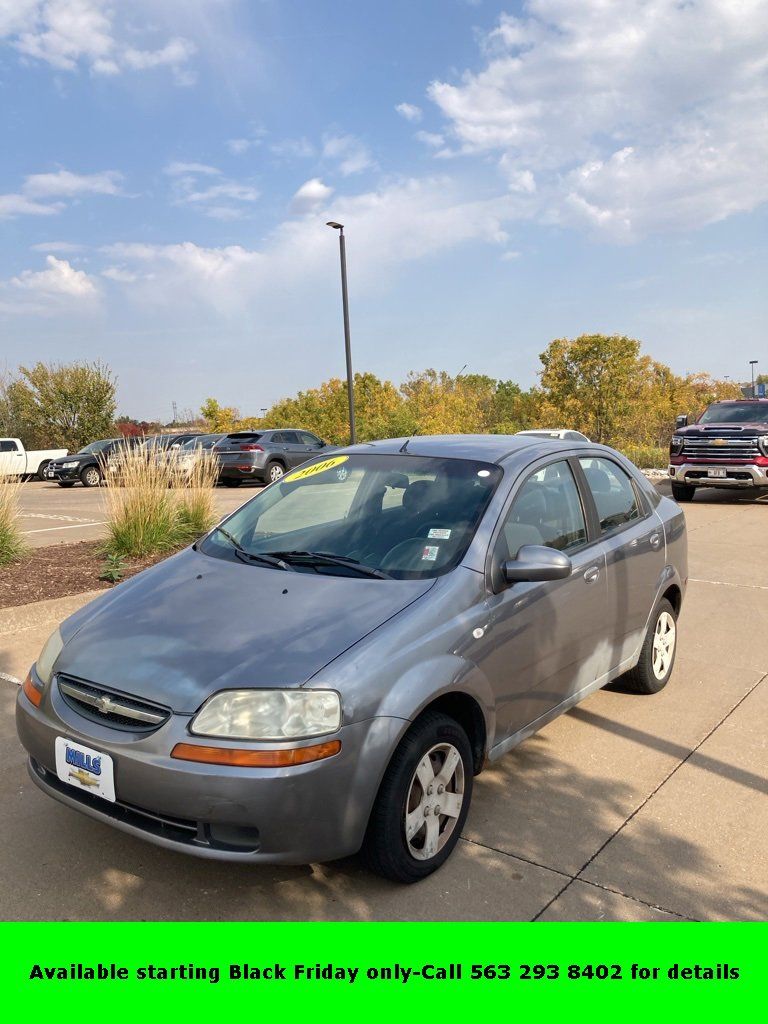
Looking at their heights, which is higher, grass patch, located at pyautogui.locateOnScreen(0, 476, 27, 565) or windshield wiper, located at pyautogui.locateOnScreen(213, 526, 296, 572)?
windshield wiper, located at pyautogui.locateOnScreen(213, 526, 296, 572)

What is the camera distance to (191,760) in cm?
255

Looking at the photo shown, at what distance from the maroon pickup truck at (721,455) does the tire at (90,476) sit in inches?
662

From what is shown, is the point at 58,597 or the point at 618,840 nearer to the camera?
the point at 618,840

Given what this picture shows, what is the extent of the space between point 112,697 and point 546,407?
27.4 m

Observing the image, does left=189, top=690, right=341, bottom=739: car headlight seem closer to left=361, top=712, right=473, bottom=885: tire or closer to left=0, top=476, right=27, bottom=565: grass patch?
left=361, top=712, right=473, bottom=885: tire

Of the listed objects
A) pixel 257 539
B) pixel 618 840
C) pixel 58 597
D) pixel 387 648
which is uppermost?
pixel 257 539

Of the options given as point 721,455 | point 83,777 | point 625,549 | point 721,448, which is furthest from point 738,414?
point 83,777

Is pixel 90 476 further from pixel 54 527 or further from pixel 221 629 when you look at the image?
pixel 221 629

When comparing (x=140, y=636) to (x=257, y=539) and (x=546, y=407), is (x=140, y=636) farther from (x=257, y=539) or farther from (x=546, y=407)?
(x=546, y=407)

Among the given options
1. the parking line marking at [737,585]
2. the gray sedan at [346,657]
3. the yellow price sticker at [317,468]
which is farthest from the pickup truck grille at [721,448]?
the yellow price sticker at [317,468]

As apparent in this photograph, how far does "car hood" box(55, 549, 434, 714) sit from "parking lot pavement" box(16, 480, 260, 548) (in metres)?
5.93

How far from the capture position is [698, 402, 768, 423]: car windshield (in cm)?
1546

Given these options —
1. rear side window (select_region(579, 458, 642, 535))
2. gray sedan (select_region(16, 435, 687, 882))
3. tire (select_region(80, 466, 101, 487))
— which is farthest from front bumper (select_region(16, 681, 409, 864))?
tire (select_region(80, 466, 101, 487))

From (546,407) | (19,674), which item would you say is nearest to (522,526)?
(19,674)
